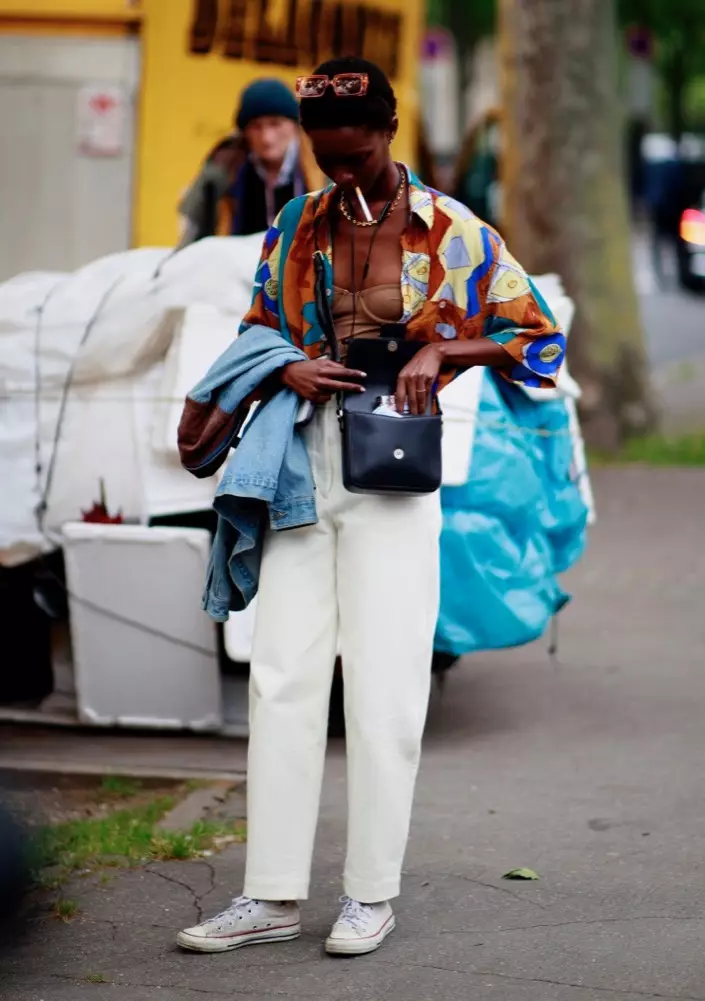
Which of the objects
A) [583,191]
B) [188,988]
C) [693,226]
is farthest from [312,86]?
[693,226]

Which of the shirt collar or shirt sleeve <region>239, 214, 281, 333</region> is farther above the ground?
the shirt collar

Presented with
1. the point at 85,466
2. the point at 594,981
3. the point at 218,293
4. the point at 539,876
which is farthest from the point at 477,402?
the point at 594,981

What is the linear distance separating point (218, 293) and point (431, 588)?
209 centimetres

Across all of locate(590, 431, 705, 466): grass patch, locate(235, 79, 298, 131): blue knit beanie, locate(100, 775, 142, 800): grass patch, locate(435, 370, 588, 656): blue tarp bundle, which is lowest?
locate(590, 431, 705, 466): grass patch

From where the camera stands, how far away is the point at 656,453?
12195 millimetres

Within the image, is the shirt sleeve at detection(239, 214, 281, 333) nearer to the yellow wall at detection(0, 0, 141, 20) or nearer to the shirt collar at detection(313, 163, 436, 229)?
the shirt collar at detection(313, 163, 436, 229)

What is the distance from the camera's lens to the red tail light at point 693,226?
22906 mm

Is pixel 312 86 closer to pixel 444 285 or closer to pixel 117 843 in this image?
pixel 444 285

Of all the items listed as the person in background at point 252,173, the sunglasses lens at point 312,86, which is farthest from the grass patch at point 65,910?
the person in background at point 252,173

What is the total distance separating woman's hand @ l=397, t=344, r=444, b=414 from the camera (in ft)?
13.4

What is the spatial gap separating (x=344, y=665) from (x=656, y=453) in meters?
8.26

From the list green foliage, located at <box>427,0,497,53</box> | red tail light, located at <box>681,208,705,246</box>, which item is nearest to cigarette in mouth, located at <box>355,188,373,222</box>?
red tail light, located at <box>681,208,705,246</box>

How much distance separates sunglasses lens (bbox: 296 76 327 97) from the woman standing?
0.43ft

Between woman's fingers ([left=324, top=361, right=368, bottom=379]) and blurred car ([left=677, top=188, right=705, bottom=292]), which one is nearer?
woman's fingers ([left=324, top=361, right=368, bottom=379])
